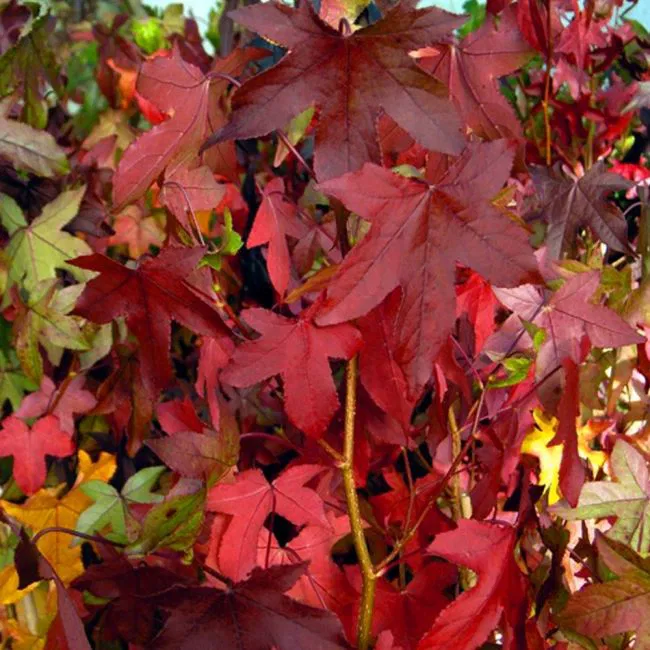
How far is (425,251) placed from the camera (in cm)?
45

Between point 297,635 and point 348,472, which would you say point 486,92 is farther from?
point 297,635

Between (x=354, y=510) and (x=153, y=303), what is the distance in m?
0.19

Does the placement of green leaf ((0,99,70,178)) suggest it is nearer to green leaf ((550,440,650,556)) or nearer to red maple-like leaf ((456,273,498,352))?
red maple-like leaf ((456,273,498,352))

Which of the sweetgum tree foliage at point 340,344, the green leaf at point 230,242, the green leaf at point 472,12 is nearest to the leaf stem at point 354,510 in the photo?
the sweetgum tree foliage at point 340,344

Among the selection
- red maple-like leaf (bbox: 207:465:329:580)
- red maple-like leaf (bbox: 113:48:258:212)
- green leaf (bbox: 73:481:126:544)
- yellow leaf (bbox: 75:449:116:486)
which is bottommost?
yellow leaf (bbox: 75:449:116:486)

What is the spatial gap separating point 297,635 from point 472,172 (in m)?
0.30

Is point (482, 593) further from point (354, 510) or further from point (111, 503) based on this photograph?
point (111, 503)

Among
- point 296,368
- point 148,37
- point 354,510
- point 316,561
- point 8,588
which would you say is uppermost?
point 148,37

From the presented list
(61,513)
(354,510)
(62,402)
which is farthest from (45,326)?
(354,510)

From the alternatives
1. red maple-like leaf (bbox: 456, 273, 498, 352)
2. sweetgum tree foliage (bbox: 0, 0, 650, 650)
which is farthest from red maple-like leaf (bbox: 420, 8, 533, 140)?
red maple-like leaf (bbox: 456, 273, 498, 352)

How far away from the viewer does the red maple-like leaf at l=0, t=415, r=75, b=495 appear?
0.85 meters

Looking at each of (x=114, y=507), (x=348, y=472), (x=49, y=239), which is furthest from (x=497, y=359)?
(x=49, y=239)

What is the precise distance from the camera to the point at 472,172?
0.44 metres

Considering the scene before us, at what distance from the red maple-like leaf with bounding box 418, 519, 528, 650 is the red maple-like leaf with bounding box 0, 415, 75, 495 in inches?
19.0
